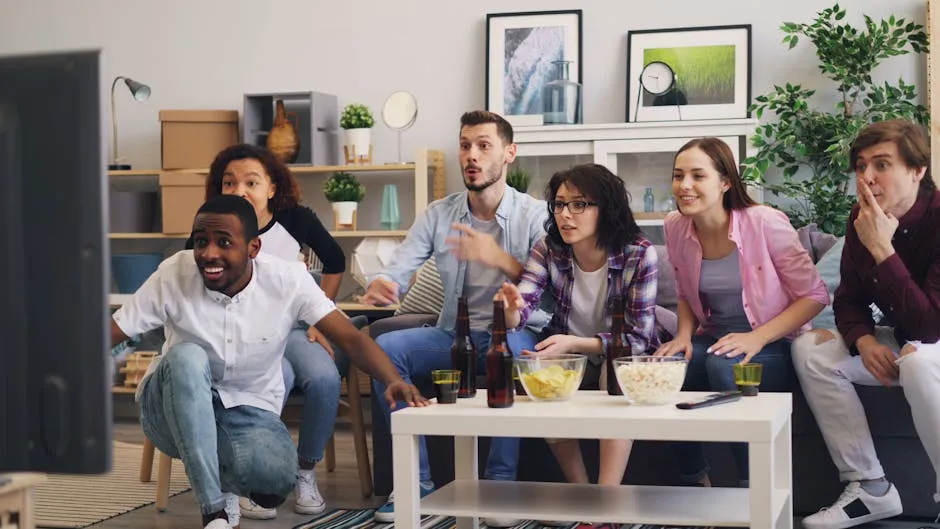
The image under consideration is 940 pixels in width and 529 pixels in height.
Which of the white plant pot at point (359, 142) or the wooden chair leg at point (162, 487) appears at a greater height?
the white plant pot at point (359, 142)

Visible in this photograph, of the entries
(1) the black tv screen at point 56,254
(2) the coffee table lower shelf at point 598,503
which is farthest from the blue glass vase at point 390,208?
(1) the black tv screen at point 56,254

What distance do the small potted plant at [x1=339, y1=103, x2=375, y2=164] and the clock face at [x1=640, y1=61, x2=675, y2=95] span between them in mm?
1238

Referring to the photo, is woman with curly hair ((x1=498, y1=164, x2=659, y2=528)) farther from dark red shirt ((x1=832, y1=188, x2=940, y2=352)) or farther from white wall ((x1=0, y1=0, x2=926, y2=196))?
white wall ((x1=0, y1=0, x2=926, y2=196))

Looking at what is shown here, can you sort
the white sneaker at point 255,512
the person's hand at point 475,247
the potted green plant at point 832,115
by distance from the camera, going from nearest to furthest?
1. the person's hand at point 475,247
2. the white sneaker at point 255,512
3. the potted green plant at point 832,115

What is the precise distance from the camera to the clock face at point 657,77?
197 inches

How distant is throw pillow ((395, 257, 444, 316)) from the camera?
13.0 ft

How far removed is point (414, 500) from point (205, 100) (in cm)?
365

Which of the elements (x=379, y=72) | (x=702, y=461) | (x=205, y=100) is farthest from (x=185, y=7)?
(x=702, y=461)

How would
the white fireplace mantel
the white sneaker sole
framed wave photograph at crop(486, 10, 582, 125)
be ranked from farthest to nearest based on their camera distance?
framed wave photograph at crop(486, 10, 582, 125), the white fireplace mantel, the white sneaker sole

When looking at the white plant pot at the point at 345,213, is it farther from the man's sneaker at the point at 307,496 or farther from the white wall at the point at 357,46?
the man's sneaker at the point at 307,496

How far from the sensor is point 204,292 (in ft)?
9.43

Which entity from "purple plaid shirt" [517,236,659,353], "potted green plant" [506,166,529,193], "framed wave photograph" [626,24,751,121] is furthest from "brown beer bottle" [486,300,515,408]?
"framed wave photograph" [626,24,751,121]

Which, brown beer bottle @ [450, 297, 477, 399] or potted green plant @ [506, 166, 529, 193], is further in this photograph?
potted green plant @ [506, 166, 529, 193]

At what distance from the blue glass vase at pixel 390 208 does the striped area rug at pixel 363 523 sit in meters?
2.06
